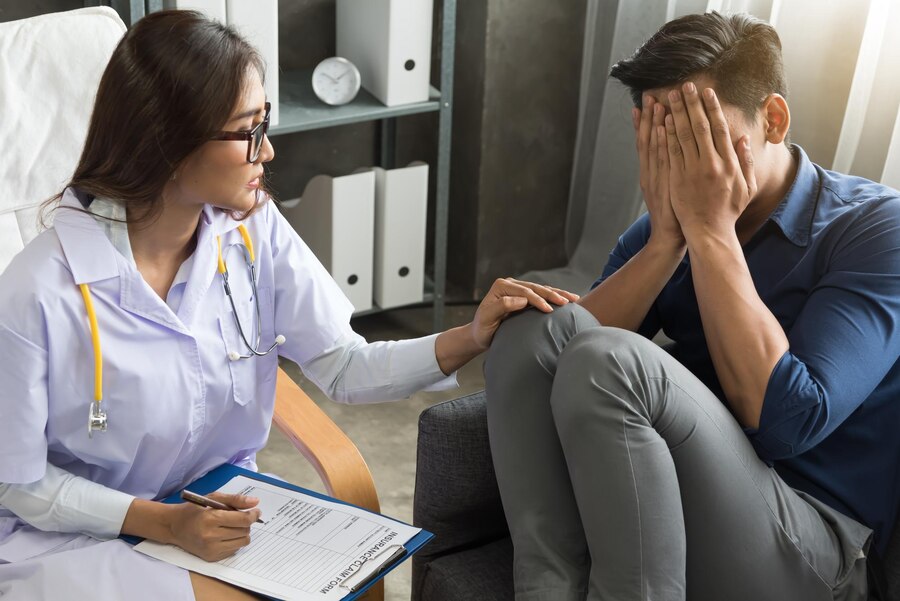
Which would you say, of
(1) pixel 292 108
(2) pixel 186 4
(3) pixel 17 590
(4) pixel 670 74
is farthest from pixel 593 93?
(3) pixel 17 590

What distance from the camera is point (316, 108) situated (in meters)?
2.50

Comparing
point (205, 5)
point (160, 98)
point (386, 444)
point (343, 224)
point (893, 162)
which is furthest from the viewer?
point (343, 224)

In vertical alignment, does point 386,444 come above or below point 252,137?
below

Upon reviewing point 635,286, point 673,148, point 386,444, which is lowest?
point 386,444

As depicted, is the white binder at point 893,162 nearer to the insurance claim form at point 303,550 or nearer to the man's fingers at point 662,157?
the man's fingers at point 662,157

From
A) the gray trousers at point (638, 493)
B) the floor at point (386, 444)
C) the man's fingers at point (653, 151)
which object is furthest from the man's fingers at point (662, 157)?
the floor at point (386, 444)

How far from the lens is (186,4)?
7.25 feet

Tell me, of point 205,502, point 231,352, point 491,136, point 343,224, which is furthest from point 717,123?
point 491,136

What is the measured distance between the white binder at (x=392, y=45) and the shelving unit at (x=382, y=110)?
0.11ft

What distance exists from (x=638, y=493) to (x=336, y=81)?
5.03 feet

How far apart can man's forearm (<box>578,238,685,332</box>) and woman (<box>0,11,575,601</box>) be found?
0.18m

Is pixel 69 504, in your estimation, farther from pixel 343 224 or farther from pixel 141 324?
pixel 343 224

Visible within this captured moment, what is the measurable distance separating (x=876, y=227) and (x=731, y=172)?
0.19 meters

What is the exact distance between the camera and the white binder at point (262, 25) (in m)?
2.27
